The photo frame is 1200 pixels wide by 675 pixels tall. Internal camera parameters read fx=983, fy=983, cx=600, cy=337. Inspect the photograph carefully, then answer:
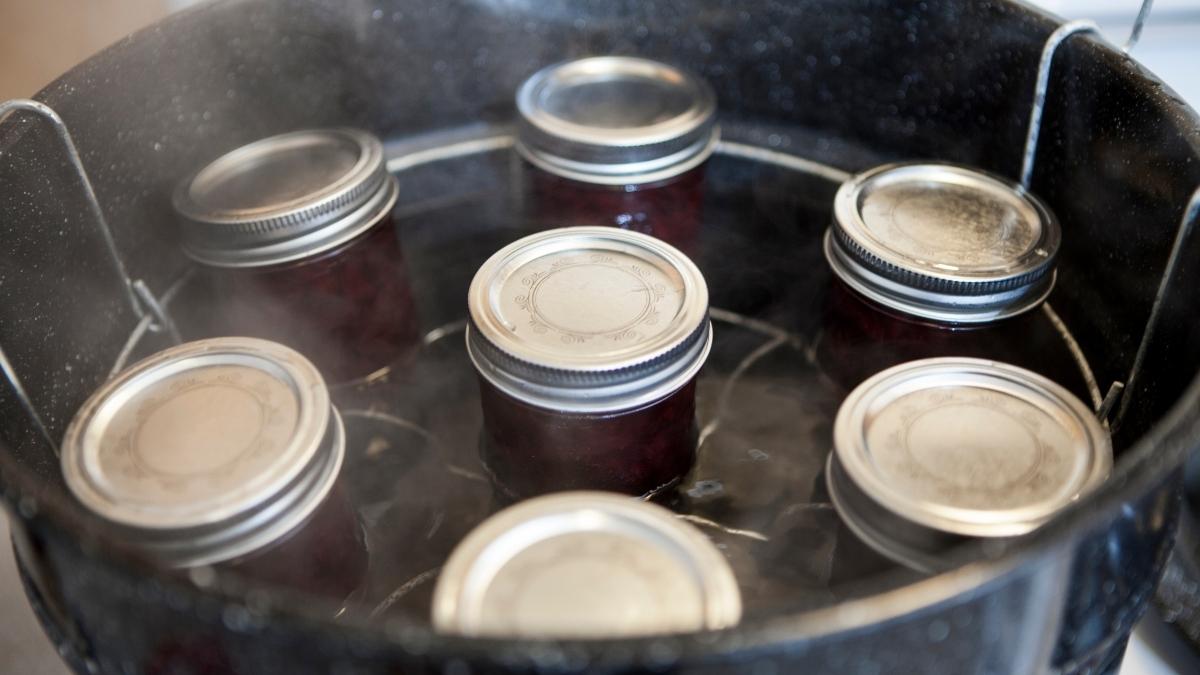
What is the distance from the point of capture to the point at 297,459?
0.64 meters

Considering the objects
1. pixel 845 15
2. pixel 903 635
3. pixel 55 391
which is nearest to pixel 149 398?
pixel 55 391

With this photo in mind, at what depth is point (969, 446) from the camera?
26.4 inches

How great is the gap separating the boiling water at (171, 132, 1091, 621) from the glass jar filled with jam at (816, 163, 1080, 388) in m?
0.04

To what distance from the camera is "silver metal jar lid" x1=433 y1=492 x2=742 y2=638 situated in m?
0.54

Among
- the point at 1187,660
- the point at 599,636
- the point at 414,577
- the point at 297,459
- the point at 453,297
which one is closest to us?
the point at 599,636

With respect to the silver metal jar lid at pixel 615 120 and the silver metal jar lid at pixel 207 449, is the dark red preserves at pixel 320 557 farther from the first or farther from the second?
the silver metal jar lid at pixel 615 120

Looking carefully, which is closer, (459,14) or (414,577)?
(414,577)

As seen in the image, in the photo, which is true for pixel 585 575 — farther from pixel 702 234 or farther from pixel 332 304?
pixel 702 234

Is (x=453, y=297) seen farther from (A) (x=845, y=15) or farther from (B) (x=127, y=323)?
(A) (x=845, y=15)

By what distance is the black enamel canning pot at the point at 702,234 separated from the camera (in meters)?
0.45

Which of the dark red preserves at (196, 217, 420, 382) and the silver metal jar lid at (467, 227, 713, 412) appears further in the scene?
the dark red preserves at (196, 217, 420, 382)

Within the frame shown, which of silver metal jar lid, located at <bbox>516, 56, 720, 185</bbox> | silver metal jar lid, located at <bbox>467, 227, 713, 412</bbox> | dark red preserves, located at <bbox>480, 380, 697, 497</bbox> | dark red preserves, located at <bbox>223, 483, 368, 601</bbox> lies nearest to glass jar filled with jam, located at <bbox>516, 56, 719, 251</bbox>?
silver metal jar lid, located at <bbox>516, 56, 720, 185</bbox>

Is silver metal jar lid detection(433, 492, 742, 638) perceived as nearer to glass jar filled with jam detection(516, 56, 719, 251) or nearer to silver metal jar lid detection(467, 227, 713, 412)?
silver metal jar lid detection(467, 227, 713, 412)

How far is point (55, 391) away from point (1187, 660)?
3.25ft
